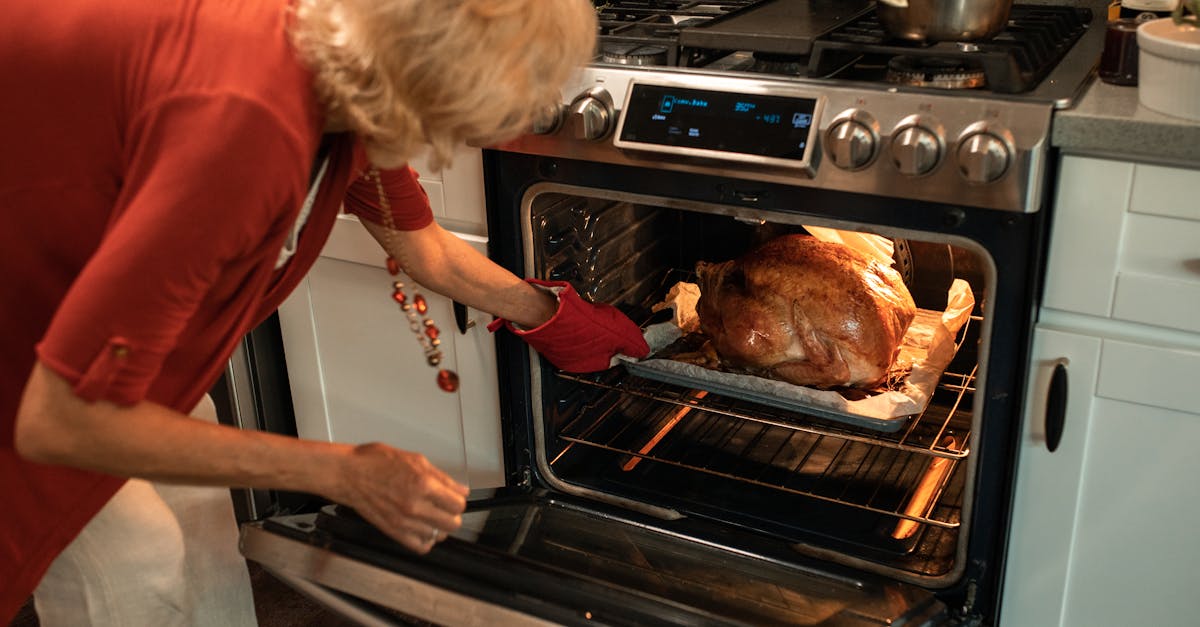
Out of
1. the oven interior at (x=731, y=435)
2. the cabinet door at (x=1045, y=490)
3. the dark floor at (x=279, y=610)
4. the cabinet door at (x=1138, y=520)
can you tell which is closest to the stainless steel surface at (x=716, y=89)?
the oven interior at (x=731, y=435)

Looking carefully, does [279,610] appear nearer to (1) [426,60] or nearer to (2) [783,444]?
(2) [783,444]

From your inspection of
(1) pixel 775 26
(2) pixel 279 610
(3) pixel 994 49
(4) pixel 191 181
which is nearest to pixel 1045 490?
(3) pixel 994 49

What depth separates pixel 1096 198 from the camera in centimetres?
125

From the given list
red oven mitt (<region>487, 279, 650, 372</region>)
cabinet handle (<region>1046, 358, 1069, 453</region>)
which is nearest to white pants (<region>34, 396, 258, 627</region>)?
red oven mitt (<region>487, 279, 650, 372</region>)

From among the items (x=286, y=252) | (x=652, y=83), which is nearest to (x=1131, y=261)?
(x=652, y=83)

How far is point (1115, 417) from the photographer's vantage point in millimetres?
1343

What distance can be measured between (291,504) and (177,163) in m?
1.44

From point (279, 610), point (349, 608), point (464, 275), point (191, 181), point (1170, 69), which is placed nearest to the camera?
point (191, 181)

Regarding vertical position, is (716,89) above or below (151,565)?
above

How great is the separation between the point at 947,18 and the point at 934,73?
0.09 metres

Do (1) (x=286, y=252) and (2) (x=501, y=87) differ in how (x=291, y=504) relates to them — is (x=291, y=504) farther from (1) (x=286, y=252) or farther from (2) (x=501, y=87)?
(2) (x=501, y=87)

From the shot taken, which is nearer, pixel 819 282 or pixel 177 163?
pixel 177 163

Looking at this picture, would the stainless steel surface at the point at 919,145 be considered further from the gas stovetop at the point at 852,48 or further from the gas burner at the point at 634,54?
the gas burner at the point at 634,54

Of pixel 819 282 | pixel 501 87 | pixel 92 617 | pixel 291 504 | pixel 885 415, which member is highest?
pixel 501 87
